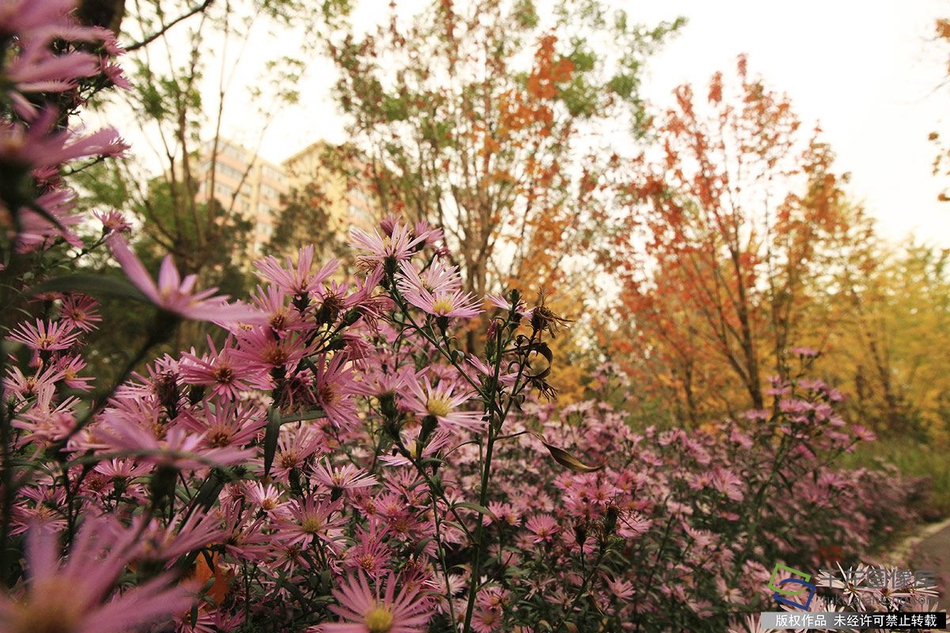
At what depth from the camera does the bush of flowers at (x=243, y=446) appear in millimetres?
370

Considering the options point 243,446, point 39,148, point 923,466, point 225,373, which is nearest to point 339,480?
point 243,446

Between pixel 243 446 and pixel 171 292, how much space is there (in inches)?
14.1

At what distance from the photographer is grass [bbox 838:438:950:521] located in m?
5.14

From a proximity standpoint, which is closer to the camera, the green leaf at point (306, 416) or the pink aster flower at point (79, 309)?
the green leaf at point (306, 416)

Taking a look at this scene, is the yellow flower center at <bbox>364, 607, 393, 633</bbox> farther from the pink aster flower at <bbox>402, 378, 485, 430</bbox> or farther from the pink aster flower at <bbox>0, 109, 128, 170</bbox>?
the pink aster flower at <bbox>0, 109, 128, 170</bbox>

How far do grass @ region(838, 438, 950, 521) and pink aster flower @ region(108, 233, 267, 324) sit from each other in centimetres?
610

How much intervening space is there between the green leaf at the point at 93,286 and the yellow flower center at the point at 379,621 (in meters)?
0.47

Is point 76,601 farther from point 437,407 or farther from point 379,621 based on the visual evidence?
point 437,407

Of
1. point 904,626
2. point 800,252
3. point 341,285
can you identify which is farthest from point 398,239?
point 800,252

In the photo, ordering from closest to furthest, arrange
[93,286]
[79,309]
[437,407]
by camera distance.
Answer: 1. [93,286]
2. [437,407]
3. [79,309]

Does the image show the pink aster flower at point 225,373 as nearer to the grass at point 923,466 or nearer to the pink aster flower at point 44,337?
the pink aster flower at point 44,337

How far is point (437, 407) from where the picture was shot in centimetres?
80

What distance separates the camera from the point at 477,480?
179 centimetres

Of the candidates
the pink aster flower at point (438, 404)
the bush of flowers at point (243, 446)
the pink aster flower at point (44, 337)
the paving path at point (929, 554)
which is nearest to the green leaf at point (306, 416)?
the bush of flowers at point (243, 446)
